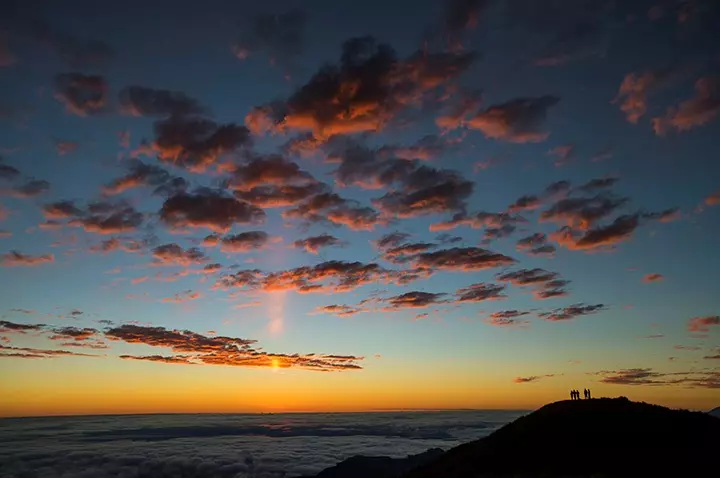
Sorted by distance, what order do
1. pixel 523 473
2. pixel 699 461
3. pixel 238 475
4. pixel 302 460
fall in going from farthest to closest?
pixel 302 460 < pixel 238 475 < pixel 523 473 < pixel 699 461

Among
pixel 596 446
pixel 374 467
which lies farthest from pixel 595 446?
pixel 374 467

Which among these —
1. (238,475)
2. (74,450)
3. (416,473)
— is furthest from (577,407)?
(74,450)

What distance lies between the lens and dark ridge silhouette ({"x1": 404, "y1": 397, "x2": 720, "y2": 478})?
32688 millimetres

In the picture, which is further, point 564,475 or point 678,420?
point 678,420

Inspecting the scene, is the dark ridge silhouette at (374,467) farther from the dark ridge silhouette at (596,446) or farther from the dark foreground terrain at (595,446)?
the dark ridge silhouette at (596,446)

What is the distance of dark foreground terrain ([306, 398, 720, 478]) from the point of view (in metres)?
32.7

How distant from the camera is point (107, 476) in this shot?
115312 mm

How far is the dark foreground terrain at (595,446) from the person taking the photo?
3266 centimetres

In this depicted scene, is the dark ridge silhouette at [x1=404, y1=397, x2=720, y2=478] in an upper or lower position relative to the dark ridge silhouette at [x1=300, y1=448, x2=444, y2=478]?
upper

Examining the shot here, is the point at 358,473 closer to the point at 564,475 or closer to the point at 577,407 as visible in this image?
the point at 577,407

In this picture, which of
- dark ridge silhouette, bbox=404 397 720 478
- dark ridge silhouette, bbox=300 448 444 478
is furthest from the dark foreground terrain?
dark ridge silhouette, bbox=300 448 444 478

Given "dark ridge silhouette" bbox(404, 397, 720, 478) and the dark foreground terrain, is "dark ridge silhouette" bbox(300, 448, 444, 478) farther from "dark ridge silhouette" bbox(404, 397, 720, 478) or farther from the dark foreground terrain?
Answer: "dark ridge silhouette" bbox(404, 397, 720, 478)

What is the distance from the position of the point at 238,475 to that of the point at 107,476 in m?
34.0

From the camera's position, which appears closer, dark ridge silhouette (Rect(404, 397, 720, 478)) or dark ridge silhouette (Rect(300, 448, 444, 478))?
dark ridge silhouette (Rect(404, 397, 720, 478))
